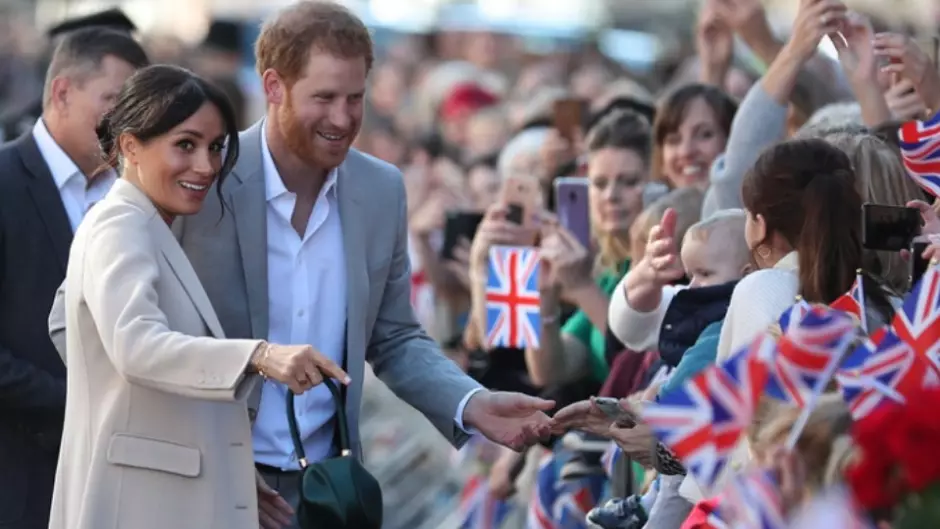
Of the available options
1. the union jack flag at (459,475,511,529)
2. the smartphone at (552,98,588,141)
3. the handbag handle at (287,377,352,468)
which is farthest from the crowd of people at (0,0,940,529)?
the smartphone at (552,98,588,141)

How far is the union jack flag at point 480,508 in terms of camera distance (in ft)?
29.5

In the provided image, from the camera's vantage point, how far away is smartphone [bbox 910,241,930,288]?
5152 mm

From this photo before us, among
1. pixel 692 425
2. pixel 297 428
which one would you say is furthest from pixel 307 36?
pixel 692 425

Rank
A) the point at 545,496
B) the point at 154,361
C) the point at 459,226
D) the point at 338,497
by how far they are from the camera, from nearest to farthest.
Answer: the point at 154,361 → the point at 338,497 → the point at 545,496 → the point at 459,226

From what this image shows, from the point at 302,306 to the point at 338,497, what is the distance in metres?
0.84

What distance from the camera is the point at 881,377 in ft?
13.3

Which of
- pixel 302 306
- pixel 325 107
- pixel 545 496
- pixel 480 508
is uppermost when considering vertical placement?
pixel 325 107

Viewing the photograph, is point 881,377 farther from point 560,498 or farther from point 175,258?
point 560,498

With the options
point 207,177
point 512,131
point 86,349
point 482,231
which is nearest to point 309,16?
point 207,177

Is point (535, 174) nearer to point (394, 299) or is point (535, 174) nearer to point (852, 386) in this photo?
point (394, 299)

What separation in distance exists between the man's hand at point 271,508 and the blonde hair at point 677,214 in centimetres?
216

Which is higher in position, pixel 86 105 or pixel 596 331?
pixel 86 105

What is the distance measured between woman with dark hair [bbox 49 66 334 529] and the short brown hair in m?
0.47

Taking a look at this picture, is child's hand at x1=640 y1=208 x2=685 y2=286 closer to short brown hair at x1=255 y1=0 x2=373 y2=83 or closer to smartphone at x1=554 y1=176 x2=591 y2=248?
short brown hair at x1=255 y1=0 x2=373 y2=83
